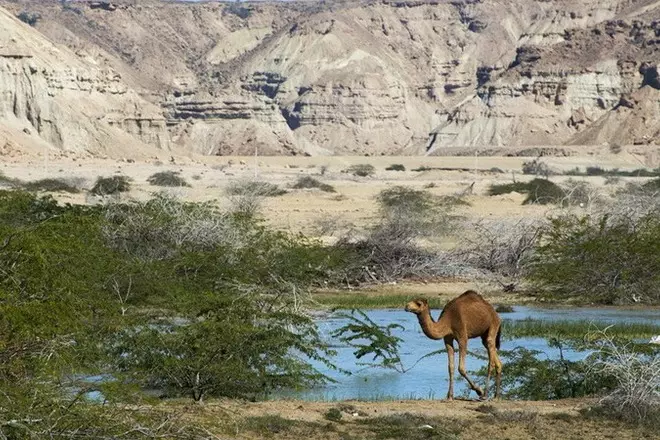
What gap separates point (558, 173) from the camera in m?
106

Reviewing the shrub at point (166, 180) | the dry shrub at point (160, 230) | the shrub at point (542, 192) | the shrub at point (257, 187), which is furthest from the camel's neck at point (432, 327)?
the shrub at point (166, 180)

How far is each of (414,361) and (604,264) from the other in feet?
27.5

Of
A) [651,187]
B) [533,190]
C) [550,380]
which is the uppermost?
[550,380]

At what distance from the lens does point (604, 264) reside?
27359 millimetres

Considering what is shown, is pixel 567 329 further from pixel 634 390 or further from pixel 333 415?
pixel 333 415

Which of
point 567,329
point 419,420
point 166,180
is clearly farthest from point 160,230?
point 166,180

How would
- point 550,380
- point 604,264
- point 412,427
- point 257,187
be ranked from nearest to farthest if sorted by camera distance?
point 412,427 → point 550,380 → point 604,264 → point 257,187

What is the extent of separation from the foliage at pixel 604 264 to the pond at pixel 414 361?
2.78 feet

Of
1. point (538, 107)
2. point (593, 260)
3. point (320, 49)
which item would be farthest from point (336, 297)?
point (320, 49)

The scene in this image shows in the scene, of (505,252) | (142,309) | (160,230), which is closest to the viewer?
(142,309)

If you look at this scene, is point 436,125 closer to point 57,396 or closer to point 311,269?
point 311,269

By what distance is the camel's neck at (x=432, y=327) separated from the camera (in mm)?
14273

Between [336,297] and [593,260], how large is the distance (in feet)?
16.7

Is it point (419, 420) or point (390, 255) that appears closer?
point (419, 420)
